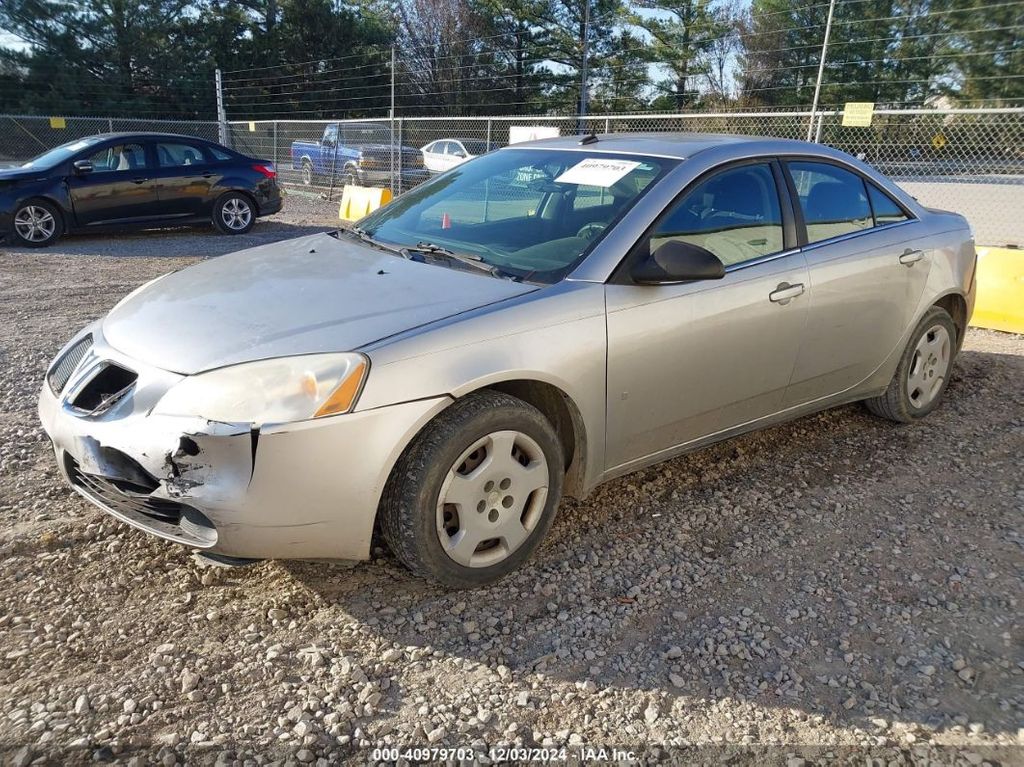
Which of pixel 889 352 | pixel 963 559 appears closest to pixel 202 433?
pixel 963 559

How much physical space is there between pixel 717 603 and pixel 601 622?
46 centimetres

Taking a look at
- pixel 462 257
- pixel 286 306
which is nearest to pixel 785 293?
pixel 462 257

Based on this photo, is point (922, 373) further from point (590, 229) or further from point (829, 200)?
point (590, 229)

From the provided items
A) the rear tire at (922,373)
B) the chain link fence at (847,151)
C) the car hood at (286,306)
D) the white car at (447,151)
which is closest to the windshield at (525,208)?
the car hood at (286,306)

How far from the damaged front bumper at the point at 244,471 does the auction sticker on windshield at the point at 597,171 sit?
4.84ft

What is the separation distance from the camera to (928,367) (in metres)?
4.66

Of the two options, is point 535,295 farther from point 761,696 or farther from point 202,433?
point 761,696

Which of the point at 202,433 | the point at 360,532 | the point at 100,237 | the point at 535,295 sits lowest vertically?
the point at 100,237

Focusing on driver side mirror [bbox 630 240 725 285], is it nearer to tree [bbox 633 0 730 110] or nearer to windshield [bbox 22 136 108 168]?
windshield [bbox 22 136 108 168]

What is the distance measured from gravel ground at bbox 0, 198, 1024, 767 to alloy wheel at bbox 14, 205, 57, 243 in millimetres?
7588

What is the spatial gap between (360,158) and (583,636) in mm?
15537

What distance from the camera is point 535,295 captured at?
2.90 meters

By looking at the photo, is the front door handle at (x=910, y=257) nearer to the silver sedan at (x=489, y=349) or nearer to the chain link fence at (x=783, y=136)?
the silver sedan at (x=489, y=349)

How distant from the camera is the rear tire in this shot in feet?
14.7
